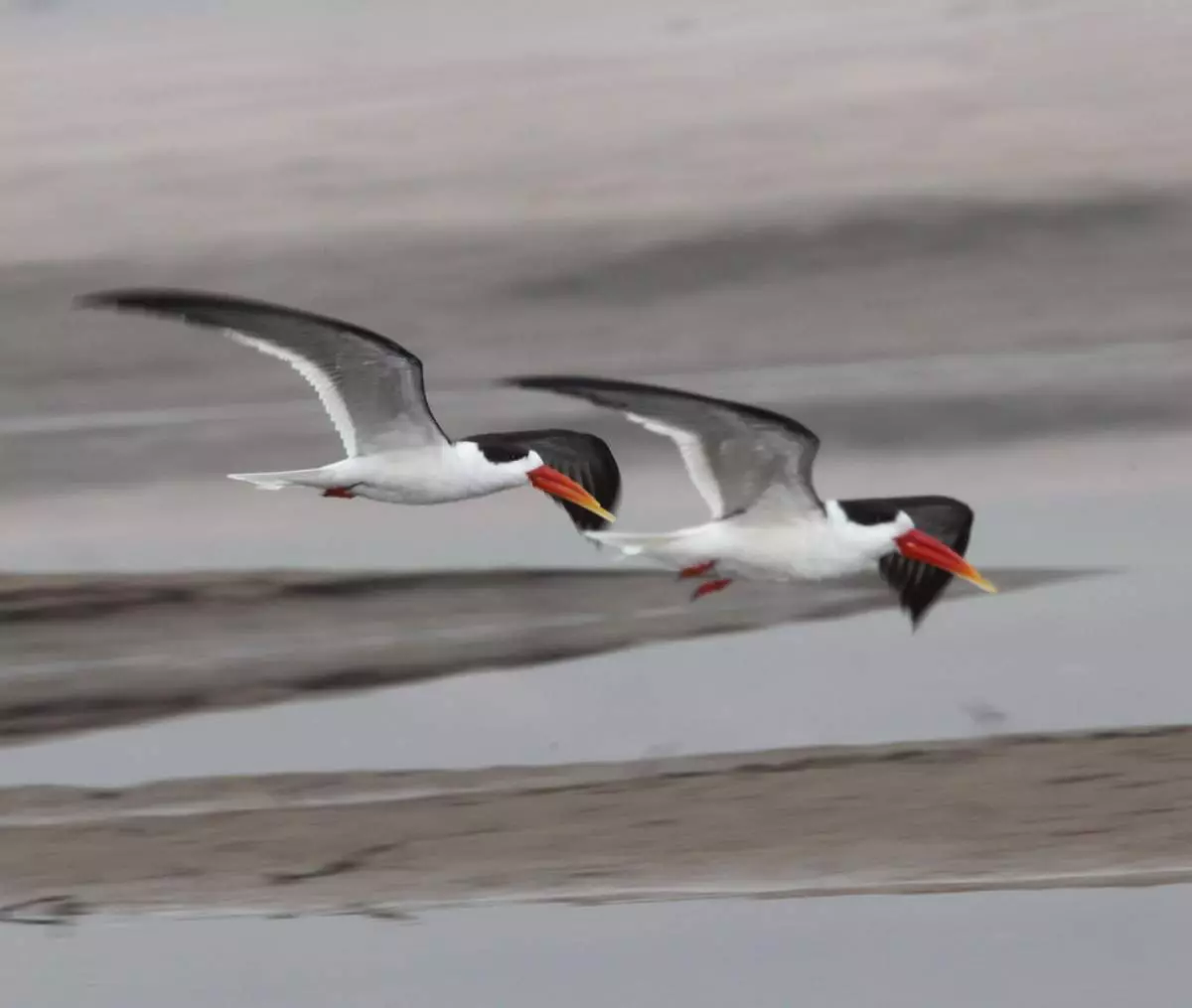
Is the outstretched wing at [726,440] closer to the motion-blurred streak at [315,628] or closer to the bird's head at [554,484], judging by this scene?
the bird's head at [554,484]

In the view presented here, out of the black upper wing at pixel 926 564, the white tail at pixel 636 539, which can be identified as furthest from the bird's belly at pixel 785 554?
the black upper wing at pixel 926 564

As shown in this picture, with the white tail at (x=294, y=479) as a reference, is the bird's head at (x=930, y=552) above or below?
below

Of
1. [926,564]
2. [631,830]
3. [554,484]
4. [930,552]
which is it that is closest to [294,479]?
[554,484]

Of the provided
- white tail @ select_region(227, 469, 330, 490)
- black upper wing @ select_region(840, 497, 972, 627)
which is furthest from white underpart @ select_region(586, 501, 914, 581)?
white tail @ select_region(227, 469, 330, 490)

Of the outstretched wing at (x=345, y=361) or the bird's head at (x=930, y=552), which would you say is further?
the bird's head at (x=930, y=552)

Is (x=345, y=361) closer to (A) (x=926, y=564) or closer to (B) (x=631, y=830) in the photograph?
(B) (x=631, y=830)

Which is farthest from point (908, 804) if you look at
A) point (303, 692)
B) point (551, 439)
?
point (303, 692)

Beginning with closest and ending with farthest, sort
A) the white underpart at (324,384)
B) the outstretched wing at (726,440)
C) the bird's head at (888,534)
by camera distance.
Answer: the outstretched wing at (726,440)
the white underpart at (324,384)
the bird's head at (888,534)

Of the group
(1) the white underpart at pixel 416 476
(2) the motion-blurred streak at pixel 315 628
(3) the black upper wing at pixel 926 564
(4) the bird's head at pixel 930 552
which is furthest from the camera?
(2) the motion-blurred streak at pixel 315 628

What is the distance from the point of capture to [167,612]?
301 inches

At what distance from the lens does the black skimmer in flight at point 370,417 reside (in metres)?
5.65

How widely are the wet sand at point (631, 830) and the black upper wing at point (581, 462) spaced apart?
0.75m

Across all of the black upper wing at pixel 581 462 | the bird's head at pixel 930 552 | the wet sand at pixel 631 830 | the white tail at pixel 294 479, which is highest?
the black upper wing at pixel 581 462

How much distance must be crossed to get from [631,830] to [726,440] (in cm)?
121
